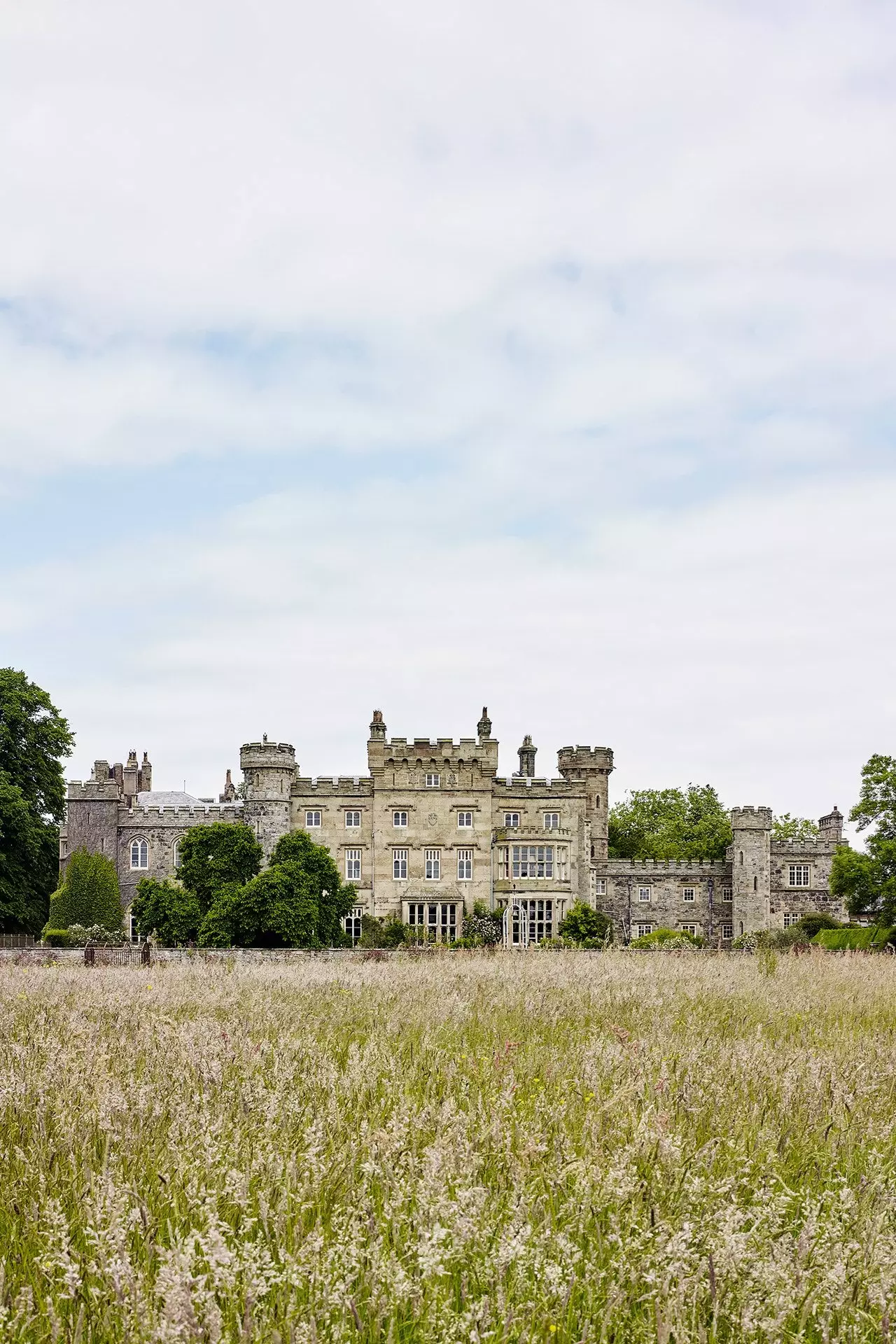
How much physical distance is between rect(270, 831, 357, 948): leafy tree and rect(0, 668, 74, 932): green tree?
32.0 feet

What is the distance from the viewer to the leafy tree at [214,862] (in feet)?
138

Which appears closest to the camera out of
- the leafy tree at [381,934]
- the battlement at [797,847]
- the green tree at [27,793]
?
the leafy tree at [381,934]

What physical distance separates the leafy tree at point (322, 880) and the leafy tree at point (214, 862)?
3.58ft

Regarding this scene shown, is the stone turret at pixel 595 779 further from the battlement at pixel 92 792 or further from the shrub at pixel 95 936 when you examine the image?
the shrub at pixel 95 936

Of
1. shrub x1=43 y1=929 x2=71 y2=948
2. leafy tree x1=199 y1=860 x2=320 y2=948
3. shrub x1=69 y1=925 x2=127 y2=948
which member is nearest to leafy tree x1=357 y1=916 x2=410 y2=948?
leafy tree x1=199 y1=860 x2=320 y2=948

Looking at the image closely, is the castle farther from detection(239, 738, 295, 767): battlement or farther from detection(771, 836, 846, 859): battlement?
detection(771, 836, 846, 859): battlement

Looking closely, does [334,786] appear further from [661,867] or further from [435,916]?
[661,867]

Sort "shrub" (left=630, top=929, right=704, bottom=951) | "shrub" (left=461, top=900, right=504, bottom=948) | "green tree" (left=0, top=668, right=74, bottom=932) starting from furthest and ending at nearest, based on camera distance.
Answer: "shrub" (left=461, top=900, right=504, bottom=948), "green tree" (left=0, top=668, right=74, bottom=932), "shrub" (left=630, top=929, right=704, bottom=951)

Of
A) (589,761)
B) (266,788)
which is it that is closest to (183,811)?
(266,788)

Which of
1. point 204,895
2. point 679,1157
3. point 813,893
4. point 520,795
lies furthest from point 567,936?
point 679,1157

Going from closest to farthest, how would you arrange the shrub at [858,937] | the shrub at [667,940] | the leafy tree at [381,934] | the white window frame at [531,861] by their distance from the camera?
the shrub at [858,937] < the shrub at [667,940] < the leafy tree at [381,934] < the white window frame at [531,861]

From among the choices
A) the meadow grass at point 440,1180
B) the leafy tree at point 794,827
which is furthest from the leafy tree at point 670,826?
the meadow grass at point 440,1180

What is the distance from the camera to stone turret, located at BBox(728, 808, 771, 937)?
56688 mm

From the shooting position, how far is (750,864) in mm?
57031
